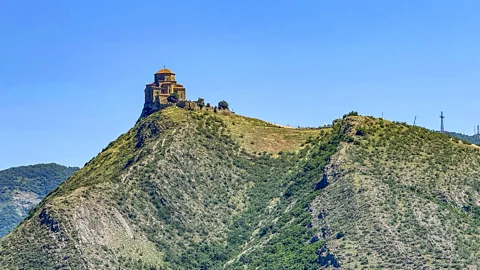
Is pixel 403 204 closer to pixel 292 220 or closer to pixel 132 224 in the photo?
pixel 292 220

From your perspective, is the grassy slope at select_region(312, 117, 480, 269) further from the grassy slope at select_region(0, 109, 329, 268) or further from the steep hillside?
the grassy slope at select_region(0, 109, 329, 268)

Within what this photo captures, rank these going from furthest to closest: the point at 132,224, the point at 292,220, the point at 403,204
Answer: the point at 292,220 → the point at 132,224 → the point at 403,204

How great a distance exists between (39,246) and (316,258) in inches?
1493

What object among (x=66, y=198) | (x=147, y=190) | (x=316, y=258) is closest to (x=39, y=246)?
(x=66, y=198)

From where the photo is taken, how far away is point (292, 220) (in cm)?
18900

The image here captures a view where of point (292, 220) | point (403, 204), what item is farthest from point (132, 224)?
point (403, 204)

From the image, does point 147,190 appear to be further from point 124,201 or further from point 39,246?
point 39,246

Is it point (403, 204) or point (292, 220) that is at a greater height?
point (403, 204)

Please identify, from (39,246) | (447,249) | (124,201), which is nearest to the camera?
(447,249)

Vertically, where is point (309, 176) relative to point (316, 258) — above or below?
above

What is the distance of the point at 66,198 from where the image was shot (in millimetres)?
185500

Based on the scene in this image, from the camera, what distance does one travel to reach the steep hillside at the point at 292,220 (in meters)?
170

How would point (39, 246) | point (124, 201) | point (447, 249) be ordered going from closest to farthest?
point (447, 249), point (39, 246), point (124, 201)

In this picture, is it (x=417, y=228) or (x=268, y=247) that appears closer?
(x=417, y=228)
